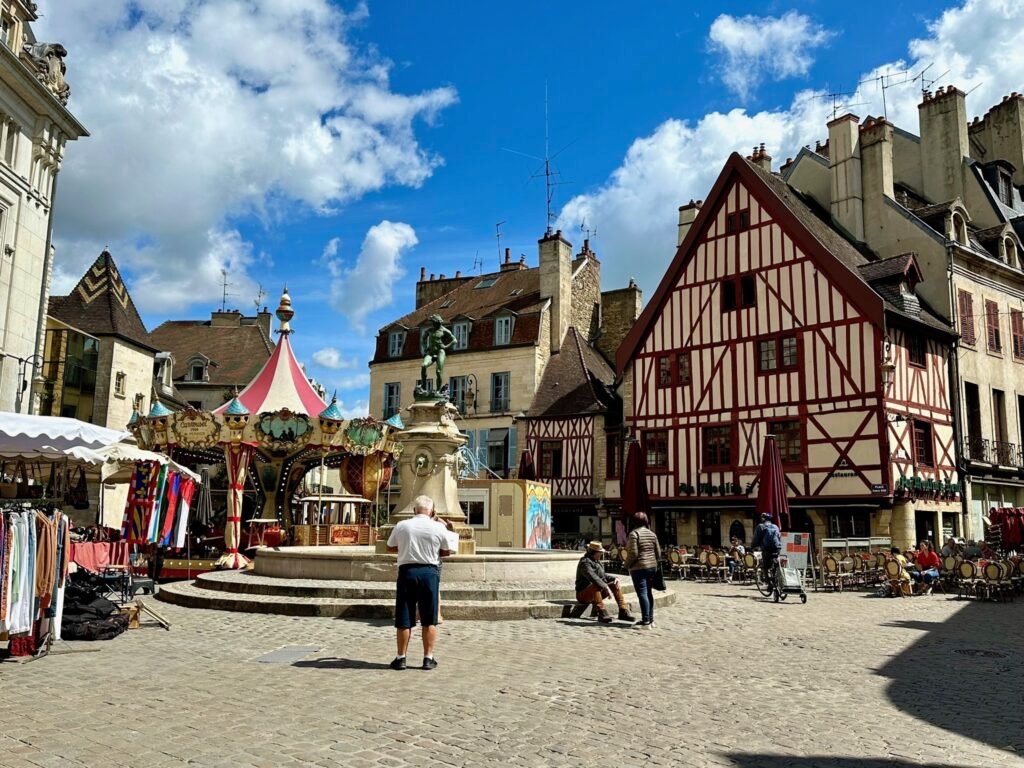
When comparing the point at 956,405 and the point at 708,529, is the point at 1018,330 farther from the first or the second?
the point at 708,529

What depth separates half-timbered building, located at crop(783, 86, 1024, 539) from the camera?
898 inches

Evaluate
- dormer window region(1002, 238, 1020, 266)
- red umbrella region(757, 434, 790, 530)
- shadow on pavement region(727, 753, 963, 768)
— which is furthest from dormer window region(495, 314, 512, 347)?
shadow on pavement region(727, 753, 963, 768)

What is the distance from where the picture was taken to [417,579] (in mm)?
6219

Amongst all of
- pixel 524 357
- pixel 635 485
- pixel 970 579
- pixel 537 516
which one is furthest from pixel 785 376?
pixel 524 357

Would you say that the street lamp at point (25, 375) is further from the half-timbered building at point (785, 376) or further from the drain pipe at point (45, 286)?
the half-timbered building at point (785, 376)

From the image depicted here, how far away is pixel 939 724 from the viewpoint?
16.4 feet

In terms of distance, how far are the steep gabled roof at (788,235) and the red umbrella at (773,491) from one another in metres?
5.42

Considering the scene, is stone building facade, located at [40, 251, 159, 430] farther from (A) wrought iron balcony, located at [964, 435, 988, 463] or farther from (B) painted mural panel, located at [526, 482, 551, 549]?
(A) wrought iron balcony, located at [964, 435, 988, 463]

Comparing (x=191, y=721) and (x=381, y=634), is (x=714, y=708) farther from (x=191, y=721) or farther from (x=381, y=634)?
(x=381, y=634)

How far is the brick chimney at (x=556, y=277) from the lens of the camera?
99.6 feet

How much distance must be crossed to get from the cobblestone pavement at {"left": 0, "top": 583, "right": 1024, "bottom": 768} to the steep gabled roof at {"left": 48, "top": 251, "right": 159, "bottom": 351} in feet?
73.2

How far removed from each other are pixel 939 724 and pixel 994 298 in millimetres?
22740

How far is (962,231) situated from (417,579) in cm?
2294

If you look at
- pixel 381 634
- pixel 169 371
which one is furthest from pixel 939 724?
pixel 169 371
